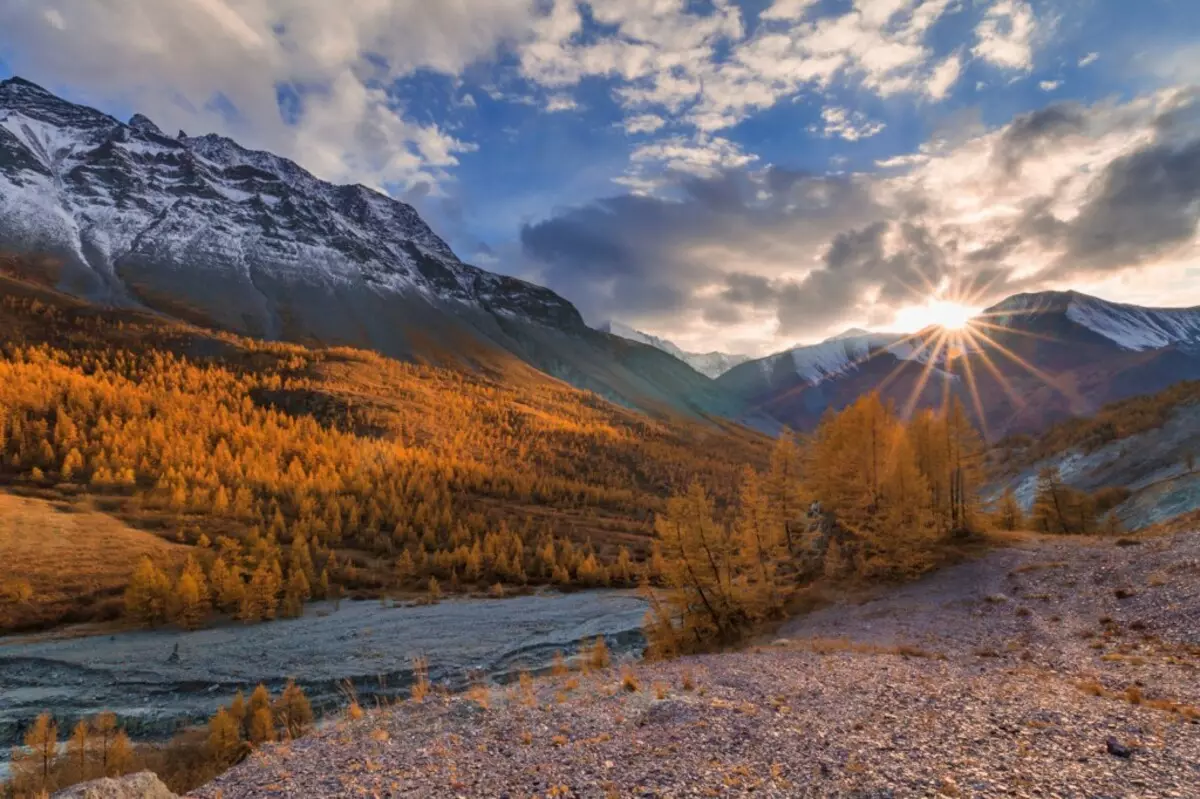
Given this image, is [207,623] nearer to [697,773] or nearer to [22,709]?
[22,709]

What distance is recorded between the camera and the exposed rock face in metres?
11.8

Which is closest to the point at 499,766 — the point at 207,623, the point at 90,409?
the point at 207,623

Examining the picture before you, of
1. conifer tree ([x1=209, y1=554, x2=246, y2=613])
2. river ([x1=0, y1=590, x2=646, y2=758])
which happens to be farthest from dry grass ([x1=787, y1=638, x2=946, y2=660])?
conifer tree ([x1=209, y1=554, x2=246, y2=613])

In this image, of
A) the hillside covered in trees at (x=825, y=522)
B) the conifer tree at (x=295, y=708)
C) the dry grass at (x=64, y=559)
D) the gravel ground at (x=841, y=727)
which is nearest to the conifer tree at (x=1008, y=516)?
the hillside covered in trees at (x=825, y=522)

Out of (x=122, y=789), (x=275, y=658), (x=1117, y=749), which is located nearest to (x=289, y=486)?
(x=275, y=658)

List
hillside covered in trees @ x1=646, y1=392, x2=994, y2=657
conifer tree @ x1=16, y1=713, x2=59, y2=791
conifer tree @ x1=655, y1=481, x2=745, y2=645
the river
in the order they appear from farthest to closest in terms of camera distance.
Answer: the river
hillside covered in trees @ x1=646, y1=392, x2=994, y2=657
conifer tree @ x1=655, y1=481, x2=745, y2=645
conifer tree @ x1=16, y1=713, x2=59, y2=791

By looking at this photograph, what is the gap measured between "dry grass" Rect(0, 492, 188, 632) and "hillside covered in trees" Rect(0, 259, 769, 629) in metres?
1.04

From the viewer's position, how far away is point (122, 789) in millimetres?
12508

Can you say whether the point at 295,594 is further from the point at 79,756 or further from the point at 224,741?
the point at 79,756

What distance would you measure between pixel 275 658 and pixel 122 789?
55956 millimetres

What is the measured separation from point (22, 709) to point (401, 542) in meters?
64.1

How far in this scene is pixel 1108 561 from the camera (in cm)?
3612

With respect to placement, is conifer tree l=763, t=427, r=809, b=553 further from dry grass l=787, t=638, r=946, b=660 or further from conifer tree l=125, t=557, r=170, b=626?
conifer tree l=125, t=557, r=170, b=626

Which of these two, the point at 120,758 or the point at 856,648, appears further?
the point at 120,758
